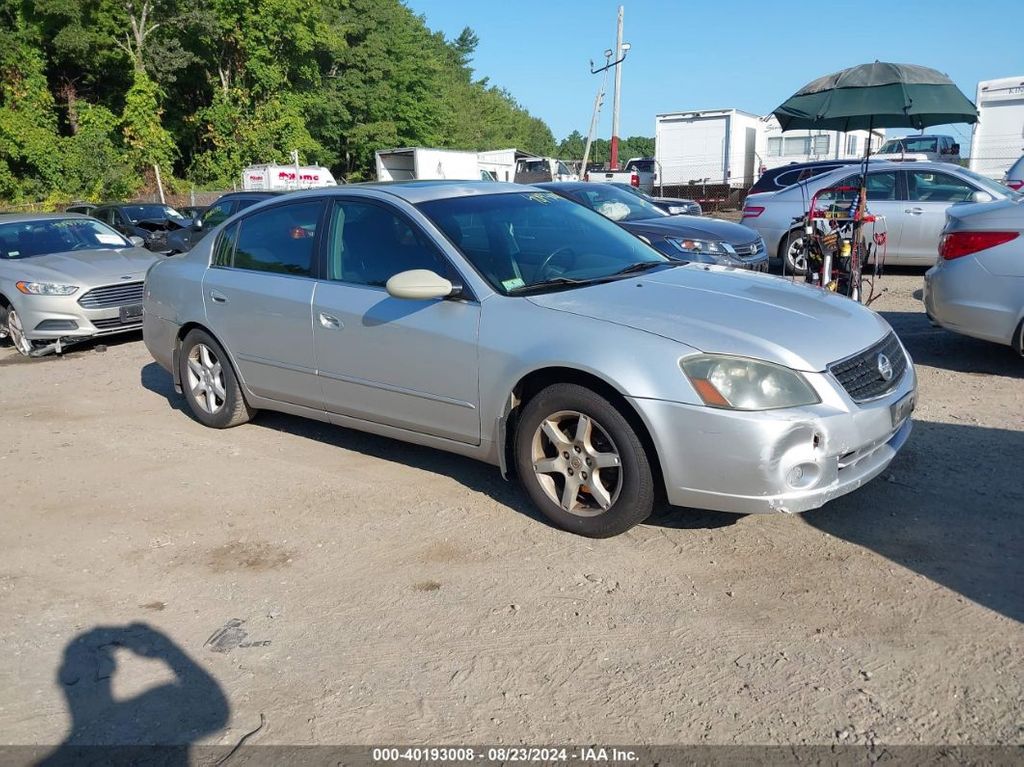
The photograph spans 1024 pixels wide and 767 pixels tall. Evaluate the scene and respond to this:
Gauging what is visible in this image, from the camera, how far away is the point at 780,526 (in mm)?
4172

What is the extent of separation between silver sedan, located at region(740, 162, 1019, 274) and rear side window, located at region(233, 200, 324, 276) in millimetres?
7744

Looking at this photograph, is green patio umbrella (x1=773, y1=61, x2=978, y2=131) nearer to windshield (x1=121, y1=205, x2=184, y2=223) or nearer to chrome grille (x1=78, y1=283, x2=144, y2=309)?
chrome grille (x1=78, y1=283, x2=144, y2=309)

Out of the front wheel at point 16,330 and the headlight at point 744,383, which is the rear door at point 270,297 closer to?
the headlight at point 744,383

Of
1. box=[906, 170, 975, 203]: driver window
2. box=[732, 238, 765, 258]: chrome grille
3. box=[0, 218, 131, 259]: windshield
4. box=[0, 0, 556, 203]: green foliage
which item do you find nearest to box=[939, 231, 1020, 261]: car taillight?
box=[732, 238, 765, 258]: chrome grille

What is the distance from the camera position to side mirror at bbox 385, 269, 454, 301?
4.35 meters

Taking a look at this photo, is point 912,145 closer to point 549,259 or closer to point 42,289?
point 42,289

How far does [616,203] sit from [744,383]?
25.1ft

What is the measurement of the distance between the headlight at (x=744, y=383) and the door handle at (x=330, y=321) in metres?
2.10

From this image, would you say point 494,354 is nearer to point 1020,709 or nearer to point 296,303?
point 296,303

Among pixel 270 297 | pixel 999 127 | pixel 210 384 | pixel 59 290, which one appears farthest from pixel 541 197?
pixel 999 127

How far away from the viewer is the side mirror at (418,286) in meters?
4.35

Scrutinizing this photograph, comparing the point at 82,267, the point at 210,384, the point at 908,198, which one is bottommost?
the point at 210,384

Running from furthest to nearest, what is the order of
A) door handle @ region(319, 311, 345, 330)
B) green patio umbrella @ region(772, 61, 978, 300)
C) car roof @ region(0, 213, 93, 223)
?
car roof @ region(0, 213, 93, 223) < green patio umbrella @ region(772, 61, 978, 300) < door handle @ region(319, 311, 345, 330)

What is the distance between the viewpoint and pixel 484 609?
11.7 feet
